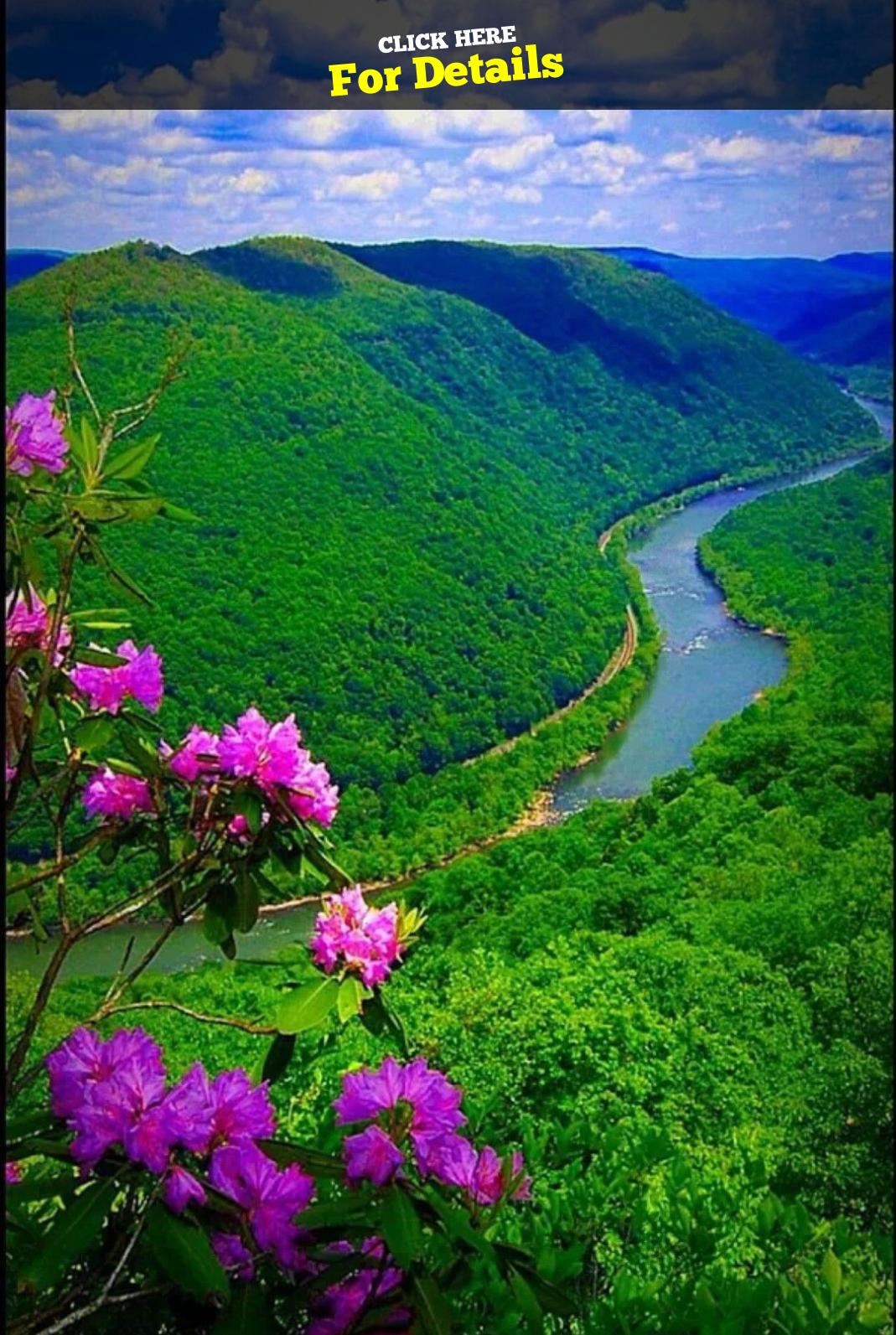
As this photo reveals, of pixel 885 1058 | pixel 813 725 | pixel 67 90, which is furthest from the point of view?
pixel 813 725

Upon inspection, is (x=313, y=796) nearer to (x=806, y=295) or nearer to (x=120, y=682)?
(x=120, y=682)

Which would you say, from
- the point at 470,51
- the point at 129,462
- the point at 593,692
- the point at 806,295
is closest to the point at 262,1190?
the point at 129,462

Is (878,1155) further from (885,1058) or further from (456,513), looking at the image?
(456,513)

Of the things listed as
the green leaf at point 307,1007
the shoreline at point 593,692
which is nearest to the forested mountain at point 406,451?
the shoreline at point 593,692

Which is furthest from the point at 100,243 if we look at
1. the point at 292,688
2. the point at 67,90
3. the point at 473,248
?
the point at 292,688

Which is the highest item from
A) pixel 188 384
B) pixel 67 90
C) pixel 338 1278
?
pixel 67 90

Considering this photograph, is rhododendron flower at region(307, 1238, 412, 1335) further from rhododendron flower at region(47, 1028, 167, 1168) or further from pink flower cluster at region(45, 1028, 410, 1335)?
rhododendron flower at region(47, 1028, 167, 1168)

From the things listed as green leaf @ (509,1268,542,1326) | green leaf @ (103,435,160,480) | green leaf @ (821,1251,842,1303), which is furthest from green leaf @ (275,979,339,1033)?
green leaf @ (821,1251,842,1303)
